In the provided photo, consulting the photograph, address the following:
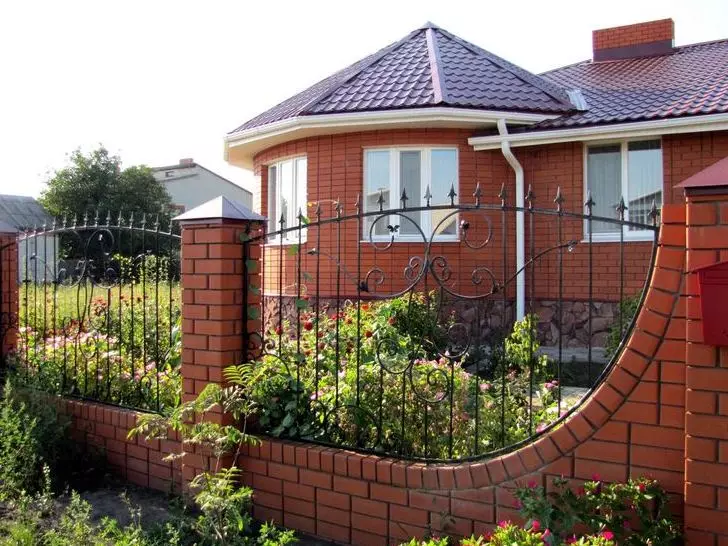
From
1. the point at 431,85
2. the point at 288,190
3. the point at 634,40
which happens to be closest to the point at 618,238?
the point at 431,85

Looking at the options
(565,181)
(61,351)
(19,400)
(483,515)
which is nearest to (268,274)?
(565,181)

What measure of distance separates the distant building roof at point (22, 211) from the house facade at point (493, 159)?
25.5 m

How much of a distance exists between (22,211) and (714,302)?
3611 cm

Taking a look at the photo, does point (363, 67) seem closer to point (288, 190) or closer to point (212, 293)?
point (288, 190)

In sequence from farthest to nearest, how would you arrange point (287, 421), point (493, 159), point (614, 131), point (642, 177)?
point (493, 159) → point (642, 177) → point (614, 131) → point (287, 421)

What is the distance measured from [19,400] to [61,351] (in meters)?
0.75

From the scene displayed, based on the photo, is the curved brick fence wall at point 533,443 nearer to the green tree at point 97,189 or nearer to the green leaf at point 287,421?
the green leaf at point 287,421

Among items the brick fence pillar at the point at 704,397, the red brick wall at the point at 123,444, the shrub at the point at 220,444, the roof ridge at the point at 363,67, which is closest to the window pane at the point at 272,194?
the roof ridge at the point at 363,67

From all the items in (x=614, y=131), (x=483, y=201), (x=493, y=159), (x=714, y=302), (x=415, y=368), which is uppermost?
(x=614, y=131)

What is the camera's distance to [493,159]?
9.46m

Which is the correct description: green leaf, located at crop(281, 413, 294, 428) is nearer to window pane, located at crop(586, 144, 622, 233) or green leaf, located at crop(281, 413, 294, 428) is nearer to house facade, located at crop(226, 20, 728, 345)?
house facade, located at crop(226, 20, 728, 345)

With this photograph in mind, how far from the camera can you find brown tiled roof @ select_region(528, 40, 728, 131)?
8633 millimetres

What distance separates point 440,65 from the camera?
1014cm

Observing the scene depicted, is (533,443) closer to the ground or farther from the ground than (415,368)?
closer to the ground
